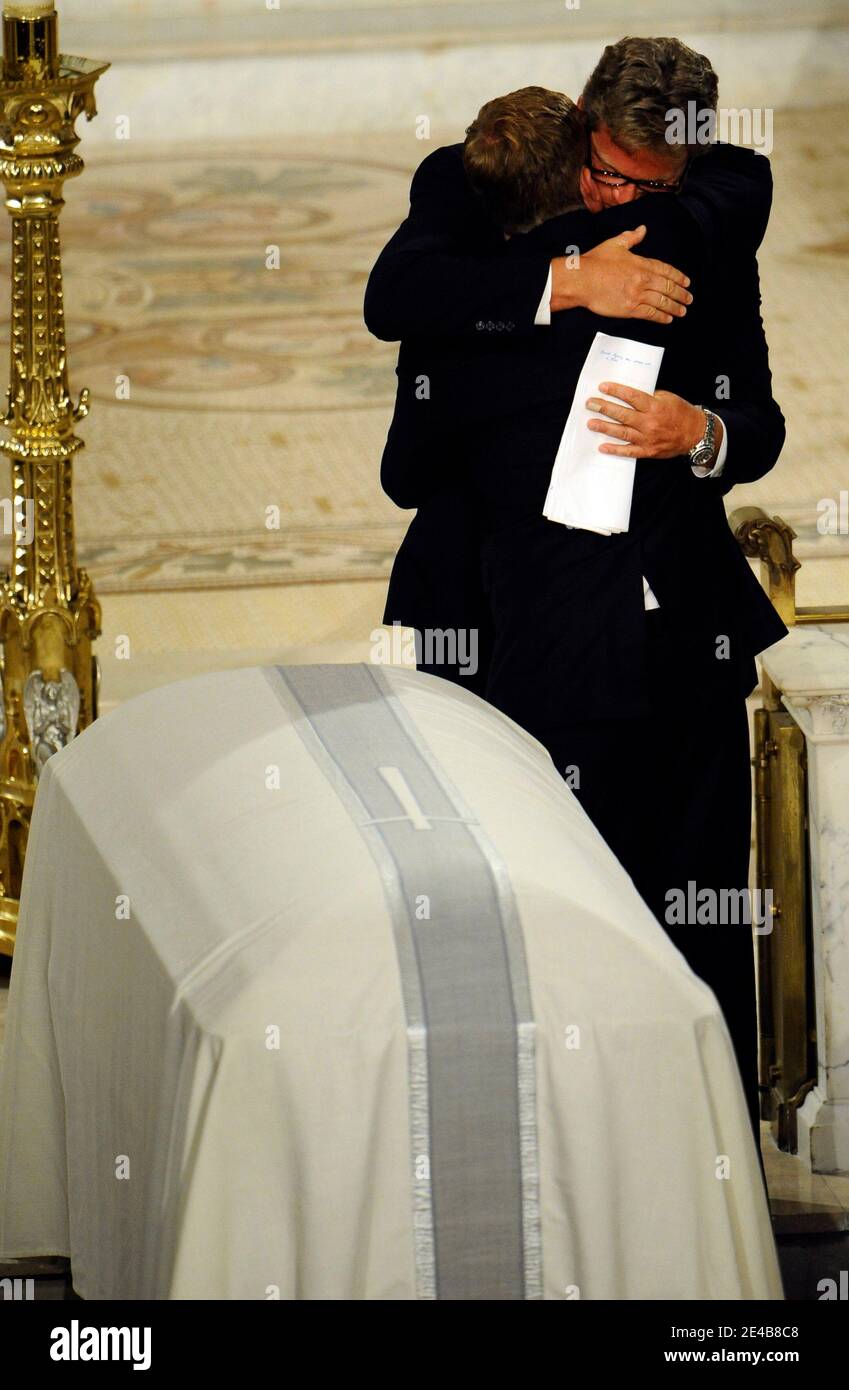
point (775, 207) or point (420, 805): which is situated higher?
point (775, 207)

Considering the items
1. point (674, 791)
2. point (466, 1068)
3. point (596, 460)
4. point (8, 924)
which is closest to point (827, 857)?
point (674, 791)

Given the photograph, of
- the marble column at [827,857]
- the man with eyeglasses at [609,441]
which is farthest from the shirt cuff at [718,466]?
the marble column at [827,857]

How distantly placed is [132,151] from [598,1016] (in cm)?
1024

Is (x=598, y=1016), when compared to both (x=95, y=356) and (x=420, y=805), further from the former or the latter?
(x=95, y=356)

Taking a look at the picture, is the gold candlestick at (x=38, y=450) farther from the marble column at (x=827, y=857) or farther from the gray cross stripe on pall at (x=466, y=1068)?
the gray cross stripe on pall at (x=466, y=1068)

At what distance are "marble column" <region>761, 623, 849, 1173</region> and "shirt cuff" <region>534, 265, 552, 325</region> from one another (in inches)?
31.3

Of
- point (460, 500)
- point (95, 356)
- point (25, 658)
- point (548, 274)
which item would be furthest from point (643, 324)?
point (95, 356)

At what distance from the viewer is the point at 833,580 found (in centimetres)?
641

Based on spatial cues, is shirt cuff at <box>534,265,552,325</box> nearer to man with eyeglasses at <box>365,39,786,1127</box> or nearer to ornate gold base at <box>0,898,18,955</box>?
man with eyeglasses at <box>365,39,786,1127</box>

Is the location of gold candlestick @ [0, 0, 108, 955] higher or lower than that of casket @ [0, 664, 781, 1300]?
higher

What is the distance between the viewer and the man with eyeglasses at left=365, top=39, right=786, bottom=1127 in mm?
3053

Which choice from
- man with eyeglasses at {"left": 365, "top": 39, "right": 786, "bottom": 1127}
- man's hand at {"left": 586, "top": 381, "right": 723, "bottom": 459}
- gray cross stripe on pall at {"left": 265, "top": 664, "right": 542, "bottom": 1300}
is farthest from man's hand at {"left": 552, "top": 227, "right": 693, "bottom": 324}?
gray cross stripe on pall at {"left": 265, "top": 664, "right": 542, "bottom": 1300}

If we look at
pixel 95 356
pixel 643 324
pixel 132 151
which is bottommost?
pixel 643 324

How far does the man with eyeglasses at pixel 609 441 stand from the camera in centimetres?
305
